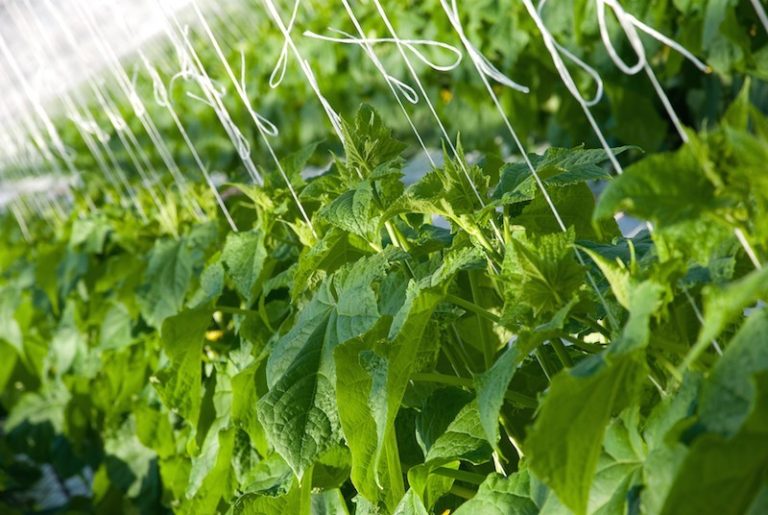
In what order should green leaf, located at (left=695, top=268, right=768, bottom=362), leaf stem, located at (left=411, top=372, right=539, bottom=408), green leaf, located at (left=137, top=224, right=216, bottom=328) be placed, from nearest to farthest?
1. green leaf, located at (left=695, top=268, right=768, bottom=362)
2. leaf stem, located at (left=411, top=372, right=539, bottom=408)
3. green leaf, located at (left=137, top=224, right=216, bottom=328)

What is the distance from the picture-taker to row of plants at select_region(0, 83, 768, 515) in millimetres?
842

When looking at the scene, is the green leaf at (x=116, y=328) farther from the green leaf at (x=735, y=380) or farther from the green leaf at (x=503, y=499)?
the green leaf at (x=735, y=380)

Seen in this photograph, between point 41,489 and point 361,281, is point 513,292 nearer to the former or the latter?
point 361,281

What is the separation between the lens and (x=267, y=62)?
5434 millimetres

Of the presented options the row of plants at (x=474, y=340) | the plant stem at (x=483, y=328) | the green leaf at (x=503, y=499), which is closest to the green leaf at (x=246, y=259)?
the row of plants at (x=474, y=340)

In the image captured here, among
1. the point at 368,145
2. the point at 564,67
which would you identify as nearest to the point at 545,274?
the point at 564,67

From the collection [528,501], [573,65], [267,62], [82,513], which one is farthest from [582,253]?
[267,62]

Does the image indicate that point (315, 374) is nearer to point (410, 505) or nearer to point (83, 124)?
point (410, 505)

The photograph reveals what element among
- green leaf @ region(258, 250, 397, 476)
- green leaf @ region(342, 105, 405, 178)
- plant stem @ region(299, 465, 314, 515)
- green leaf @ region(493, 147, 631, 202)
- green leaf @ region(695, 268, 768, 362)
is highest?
green leaf @ region(342, 105, 405, 178)

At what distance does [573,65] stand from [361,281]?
2952mm

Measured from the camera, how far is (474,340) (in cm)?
145

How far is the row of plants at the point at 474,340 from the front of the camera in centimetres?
84

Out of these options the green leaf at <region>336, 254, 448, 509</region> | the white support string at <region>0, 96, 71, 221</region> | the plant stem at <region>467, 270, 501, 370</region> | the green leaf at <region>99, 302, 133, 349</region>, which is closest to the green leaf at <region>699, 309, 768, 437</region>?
the green leaf at <region>336, 254, 448, 509</region>

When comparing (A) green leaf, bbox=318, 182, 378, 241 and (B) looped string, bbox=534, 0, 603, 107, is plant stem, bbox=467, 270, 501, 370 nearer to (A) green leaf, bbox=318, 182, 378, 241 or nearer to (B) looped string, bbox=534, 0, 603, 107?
(A) green leaf, bbox=318, 182, 378, 241
